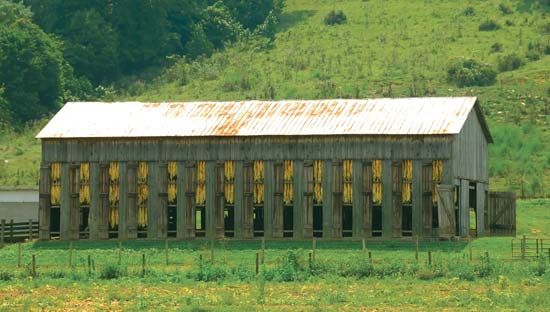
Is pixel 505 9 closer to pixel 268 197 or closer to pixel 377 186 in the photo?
pixel 268 197

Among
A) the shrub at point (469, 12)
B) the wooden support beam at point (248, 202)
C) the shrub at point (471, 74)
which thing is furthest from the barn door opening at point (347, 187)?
the shrub at point (469, 12)

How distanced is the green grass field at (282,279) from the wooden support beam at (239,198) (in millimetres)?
3462

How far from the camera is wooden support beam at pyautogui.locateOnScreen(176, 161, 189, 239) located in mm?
71562

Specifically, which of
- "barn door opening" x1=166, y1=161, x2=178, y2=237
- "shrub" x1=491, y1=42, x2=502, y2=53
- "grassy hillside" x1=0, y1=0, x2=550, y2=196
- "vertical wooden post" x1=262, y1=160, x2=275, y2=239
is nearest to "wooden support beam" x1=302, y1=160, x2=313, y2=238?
"vertical wooden post" x1=262, y1=160, x2=275, y2=239

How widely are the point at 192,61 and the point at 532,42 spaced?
100ft

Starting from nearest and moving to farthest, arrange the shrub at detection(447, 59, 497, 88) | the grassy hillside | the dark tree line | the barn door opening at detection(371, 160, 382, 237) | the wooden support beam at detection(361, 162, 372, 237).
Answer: the barn door opening at detection(371, 160, 382, 237) < the wooden support beam at detection(361, 162, 372, 237) < the grassy hillside < the shrub at detection(447, 59, 497, 88) < the dark tree line

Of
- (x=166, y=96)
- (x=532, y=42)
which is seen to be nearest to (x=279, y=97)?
(x=166, y=96)

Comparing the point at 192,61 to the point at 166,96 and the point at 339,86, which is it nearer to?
the point at 166,96

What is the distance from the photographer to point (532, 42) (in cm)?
11938

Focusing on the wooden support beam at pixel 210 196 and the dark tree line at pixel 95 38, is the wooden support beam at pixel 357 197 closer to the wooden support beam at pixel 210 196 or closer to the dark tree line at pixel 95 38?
the wooden support beam at pixel 210 196

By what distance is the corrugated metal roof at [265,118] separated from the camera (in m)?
68.9

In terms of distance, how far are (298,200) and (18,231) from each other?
13.9 meters

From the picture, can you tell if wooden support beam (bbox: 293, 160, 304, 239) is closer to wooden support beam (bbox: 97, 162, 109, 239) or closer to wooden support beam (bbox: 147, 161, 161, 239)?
wooden support beam (bbox: 147, 161, 161, 239)

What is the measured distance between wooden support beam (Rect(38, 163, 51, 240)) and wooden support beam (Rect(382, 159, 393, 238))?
634 inches
